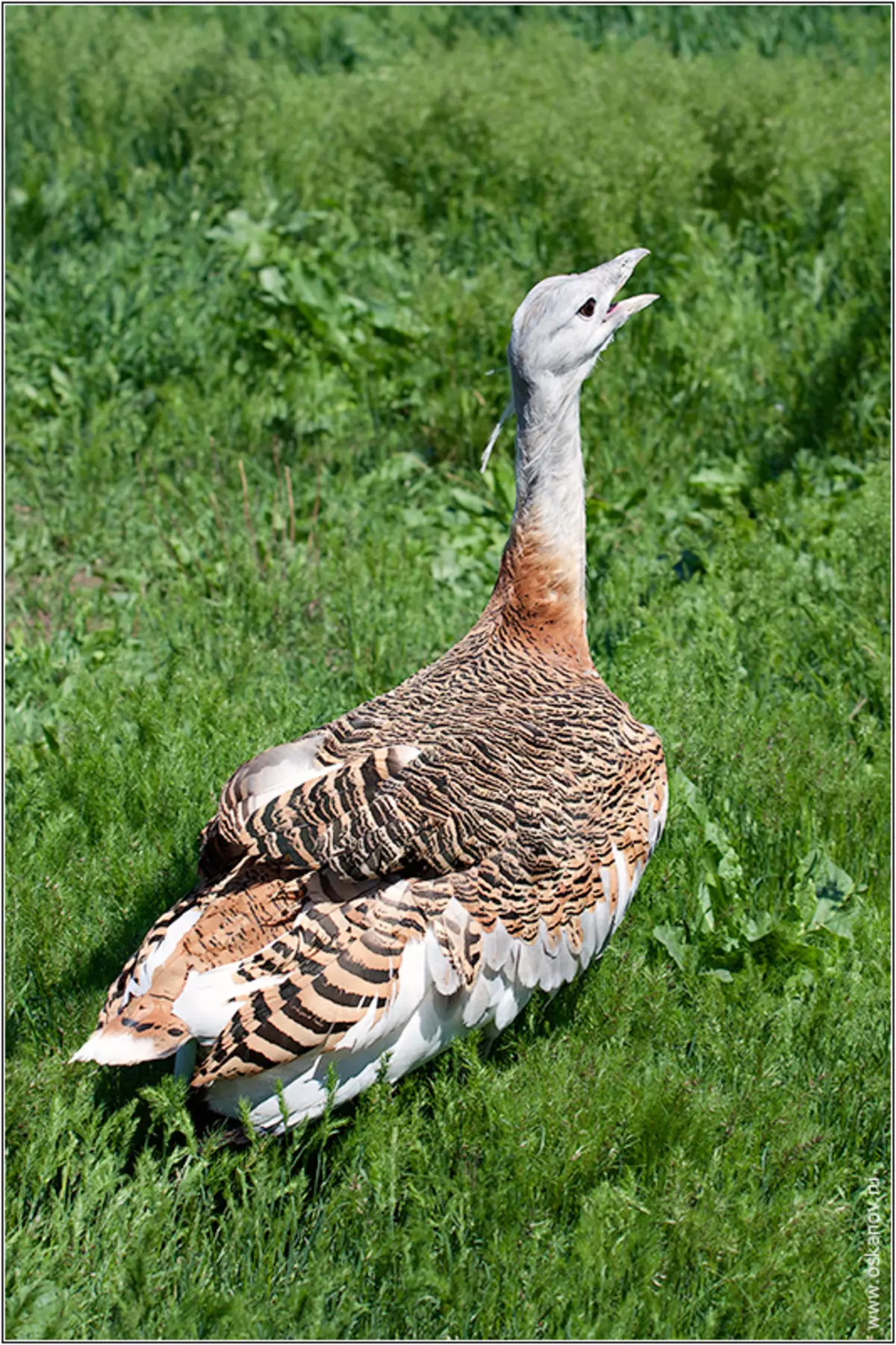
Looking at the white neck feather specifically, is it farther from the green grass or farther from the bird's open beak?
the green grass

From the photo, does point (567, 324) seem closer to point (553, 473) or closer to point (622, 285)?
point (622, 285)

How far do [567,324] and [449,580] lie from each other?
1.85 metres

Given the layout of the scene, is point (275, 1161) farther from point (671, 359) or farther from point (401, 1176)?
point (671, 359)

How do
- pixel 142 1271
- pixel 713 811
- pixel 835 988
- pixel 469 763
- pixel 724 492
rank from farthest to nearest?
1. pixel 724 492
2. pixel 713 811
3. pixel 835 988
4. pixel 469 763
5. pixel 142 1271

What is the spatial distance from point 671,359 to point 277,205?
2.07m

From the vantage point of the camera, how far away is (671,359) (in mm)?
6082

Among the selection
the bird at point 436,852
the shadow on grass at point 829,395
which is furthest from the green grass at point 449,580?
the bird at point 436,852

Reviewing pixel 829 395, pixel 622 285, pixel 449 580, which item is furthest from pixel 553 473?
pixel 829 395

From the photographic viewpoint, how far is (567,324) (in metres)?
3.52

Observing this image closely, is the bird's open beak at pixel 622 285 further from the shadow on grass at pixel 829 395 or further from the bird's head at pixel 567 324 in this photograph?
the shadow on grass at pixel 829 395

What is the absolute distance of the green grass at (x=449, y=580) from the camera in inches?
112

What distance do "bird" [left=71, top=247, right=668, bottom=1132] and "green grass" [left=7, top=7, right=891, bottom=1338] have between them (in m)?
0.15

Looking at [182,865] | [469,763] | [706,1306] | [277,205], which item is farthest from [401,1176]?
[277,205]

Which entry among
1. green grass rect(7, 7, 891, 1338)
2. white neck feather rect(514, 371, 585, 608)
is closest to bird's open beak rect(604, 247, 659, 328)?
white neck feather rect(514, 371, 585, 608)
